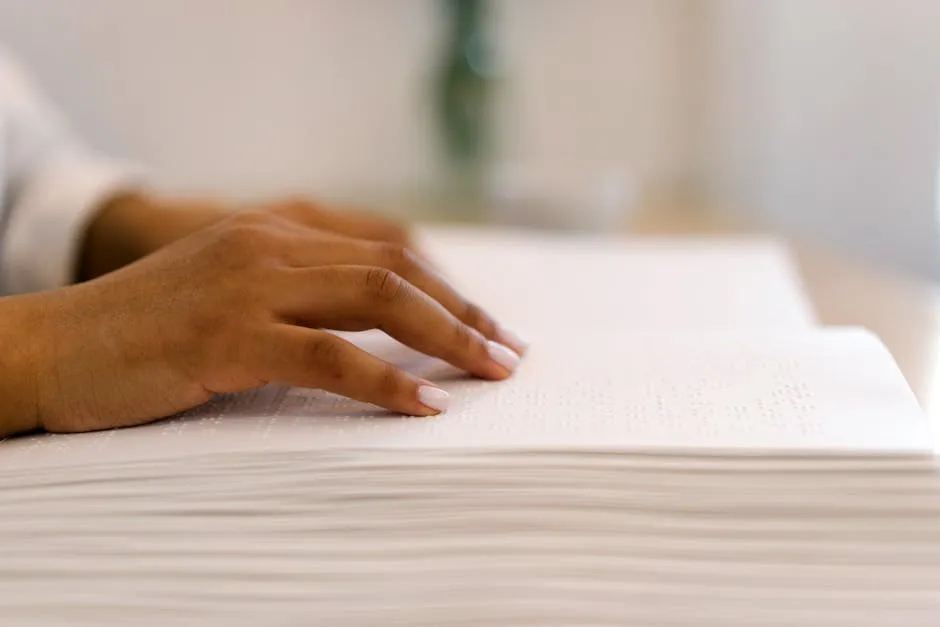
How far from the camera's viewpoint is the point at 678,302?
1.93 ft

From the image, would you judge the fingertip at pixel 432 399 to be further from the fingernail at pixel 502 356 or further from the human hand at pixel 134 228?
the human hand at pixel 134 228

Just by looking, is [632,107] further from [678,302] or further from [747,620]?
[747,620]

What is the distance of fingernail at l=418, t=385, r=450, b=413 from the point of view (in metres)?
0.36

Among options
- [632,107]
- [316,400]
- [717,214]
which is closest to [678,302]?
[316,400]

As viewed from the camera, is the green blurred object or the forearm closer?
the forearm

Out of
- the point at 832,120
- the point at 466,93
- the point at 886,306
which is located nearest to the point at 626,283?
the point at 886,306

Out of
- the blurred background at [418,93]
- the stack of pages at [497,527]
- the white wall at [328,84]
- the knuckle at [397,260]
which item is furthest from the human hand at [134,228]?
the white wall at [328,84]

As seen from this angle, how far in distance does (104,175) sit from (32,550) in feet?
1.51

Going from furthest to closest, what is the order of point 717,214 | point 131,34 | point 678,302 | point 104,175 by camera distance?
point 131,34, point 717,214, point 104,175, point 678,302

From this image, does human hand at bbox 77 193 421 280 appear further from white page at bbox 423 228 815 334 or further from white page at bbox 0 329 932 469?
white page at bbox 0 329 932 469

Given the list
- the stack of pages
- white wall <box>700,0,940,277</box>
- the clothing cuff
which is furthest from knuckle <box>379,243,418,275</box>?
white wall <box>700,0,940,277</box>

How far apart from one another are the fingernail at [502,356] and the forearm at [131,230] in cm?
34

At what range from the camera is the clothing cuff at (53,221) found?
67 centimetres

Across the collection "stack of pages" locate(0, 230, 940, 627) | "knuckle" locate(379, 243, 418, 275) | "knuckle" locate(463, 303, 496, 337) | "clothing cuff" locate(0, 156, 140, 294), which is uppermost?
"knuckle" locate(379, 243, 418, 275)
